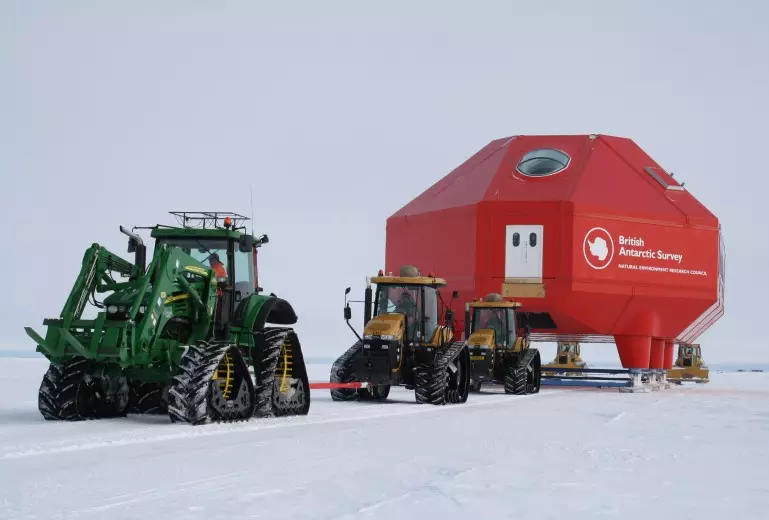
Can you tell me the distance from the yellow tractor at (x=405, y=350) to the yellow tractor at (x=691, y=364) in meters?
22.9

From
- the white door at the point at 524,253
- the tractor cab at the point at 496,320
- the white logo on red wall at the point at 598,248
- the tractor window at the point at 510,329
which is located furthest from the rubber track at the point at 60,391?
the white logo on red wall at the point at 598,248

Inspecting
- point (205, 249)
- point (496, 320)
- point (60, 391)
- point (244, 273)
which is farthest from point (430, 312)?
point (60, 391)

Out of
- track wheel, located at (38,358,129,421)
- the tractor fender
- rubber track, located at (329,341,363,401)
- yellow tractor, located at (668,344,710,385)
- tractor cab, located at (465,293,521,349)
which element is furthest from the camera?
yellow tractor, located at (668,344,710,385)

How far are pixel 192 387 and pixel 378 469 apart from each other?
428 centimetres

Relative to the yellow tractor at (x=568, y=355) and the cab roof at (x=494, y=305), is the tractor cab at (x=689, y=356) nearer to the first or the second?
the yellow tractor at (x=568, y=355)

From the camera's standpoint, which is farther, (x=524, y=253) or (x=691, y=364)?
(x=691, y=364)

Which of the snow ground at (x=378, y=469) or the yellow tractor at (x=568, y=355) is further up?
the snow ground at (x=378, y=469)

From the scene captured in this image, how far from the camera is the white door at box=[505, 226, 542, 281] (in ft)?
100

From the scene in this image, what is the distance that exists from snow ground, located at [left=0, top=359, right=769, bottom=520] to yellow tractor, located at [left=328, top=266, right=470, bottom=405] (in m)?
3.97

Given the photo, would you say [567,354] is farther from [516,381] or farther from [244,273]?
[244,273]

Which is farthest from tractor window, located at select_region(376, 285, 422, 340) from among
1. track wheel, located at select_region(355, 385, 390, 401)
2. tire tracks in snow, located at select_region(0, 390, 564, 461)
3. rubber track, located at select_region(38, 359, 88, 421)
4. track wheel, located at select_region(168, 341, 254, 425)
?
rubber track, located at select_region(38, 359, 88, 421)

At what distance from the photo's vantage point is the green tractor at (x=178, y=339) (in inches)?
512

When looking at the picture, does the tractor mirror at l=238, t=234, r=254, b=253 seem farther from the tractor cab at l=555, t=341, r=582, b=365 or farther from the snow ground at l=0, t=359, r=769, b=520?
the tractor cab at l=555, t=341, r=582, b=365

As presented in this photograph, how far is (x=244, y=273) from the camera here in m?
15.0
